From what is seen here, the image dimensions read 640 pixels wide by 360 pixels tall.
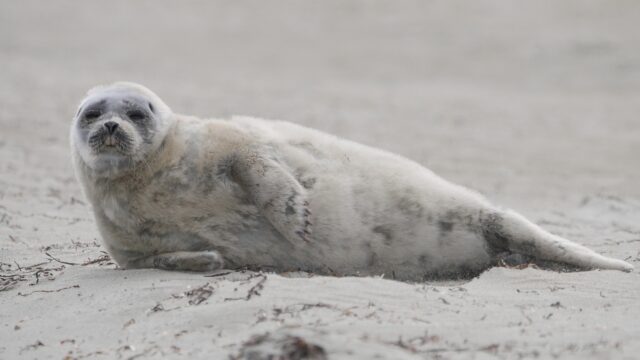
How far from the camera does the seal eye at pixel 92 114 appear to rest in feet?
16.3

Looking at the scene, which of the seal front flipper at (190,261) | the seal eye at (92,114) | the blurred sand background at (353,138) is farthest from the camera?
the seal eye at (92,114)

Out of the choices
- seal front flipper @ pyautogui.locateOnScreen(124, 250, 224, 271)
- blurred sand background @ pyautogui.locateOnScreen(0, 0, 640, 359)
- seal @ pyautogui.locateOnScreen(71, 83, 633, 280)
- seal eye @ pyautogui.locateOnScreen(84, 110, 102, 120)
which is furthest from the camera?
seal eye @ pyautogui.locateOnScreen(84, 110, 102, 120)

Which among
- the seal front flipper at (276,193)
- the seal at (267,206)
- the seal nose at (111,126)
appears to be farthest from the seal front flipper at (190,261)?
the seal nose at (111,126)

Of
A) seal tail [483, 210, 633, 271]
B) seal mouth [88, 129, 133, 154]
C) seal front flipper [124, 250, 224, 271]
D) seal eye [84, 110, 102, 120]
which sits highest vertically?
seal eye [84, 110, 102, 120]

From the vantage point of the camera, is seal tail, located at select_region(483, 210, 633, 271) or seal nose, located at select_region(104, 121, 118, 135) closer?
seal nose, located at select_region(104, 121, 118, 135)

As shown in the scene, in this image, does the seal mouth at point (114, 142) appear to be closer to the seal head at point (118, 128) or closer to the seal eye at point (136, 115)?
the seal head at point (118, 128)

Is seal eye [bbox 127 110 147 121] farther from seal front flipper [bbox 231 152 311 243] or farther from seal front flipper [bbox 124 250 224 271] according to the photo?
seal front flipper [bbox 124 250 224 271]

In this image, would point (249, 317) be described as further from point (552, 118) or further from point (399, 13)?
point (399, 13)

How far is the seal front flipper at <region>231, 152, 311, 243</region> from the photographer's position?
4707mm

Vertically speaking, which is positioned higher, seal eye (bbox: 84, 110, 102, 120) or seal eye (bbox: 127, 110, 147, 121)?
seal eye (bbox: 127, 110, 147, 121)

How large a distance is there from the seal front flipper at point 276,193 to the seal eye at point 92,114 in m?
0.69

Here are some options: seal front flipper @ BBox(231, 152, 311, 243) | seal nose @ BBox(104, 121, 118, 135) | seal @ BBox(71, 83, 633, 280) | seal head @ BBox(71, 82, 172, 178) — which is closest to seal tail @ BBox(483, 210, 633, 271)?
seal @ BBox(71, 83, 633, 280)

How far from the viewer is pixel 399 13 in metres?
19.9

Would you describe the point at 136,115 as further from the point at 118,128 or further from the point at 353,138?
the point at 353,138
